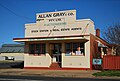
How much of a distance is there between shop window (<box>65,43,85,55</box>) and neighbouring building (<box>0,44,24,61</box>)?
6458 cm

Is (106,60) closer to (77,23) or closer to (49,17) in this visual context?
(77,23)

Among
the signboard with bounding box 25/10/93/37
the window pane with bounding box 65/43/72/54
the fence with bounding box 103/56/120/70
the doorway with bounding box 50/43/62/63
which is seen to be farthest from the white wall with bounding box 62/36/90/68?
the fence with bounding box 103/56/120/70

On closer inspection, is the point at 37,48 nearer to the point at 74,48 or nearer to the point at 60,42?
the point at 60,42

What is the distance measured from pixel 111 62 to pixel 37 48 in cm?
958

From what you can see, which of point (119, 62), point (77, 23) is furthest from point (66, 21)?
point (119, 62)

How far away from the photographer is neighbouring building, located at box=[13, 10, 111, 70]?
27891 millimetres

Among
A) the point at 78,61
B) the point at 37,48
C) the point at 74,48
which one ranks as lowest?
the point at 78,61

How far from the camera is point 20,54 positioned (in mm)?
93000

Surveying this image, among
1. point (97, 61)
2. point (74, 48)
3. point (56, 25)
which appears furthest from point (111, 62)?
point (56, 25)

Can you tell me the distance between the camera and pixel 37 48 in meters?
31.0

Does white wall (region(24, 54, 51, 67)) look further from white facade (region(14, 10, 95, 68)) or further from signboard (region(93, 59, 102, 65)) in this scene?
signboard (region(93, 59, 102, 65))

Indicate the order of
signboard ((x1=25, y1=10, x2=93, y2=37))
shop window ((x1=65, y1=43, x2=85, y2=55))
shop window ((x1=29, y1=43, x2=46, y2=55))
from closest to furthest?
shop window ((x1=65, y1=43, x2=85, y2=55)), signboard ((x1=25, y1=10, x2=93, y2=37)), shop window ((x1=29, y1=43, x2=46, y2=55))

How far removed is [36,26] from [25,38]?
2.12 m

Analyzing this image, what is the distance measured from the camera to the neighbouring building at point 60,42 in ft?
91.5
